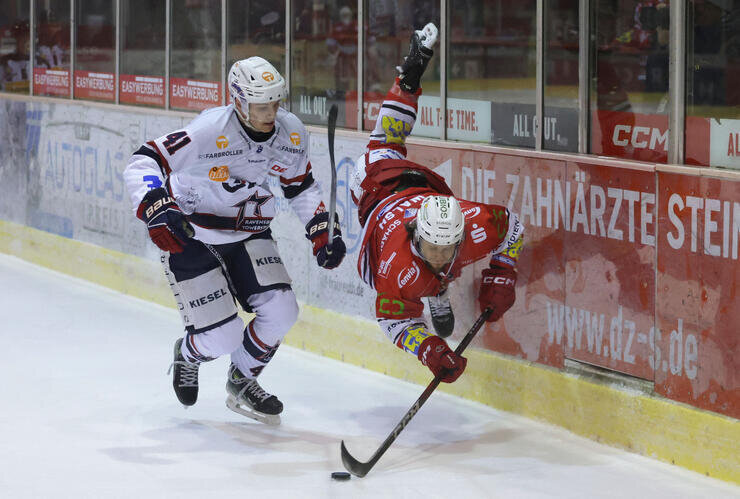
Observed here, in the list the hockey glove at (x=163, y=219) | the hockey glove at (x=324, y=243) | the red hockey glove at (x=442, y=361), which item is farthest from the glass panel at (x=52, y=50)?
the red hockey glove at (x=442, y=361)

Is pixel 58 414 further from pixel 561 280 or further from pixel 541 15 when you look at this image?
pixel 541 15

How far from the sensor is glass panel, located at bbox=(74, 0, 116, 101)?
8508 millimetres

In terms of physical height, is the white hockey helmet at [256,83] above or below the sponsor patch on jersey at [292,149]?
above

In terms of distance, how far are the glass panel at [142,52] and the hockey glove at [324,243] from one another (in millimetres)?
3187

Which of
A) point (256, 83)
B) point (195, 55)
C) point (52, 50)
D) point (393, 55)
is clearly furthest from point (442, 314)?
point (52, 50)

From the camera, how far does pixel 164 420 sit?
205 inches

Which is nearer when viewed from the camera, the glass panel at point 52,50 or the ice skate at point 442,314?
the ice skate at point 442,314

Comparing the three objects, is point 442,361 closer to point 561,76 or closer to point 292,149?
point 292,149

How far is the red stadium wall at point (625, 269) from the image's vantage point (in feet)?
14.1

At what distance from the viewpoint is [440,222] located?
14.3 ft

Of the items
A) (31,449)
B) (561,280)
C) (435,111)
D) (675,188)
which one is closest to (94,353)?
(31,449)

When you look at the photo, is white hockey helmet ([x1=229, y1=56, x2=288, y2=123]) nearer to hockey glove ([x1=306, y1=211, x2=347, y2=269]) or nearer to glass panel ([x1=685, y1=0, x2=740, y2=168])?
hockey glove ([x1=306, y1=211, x2=347, y2=269])

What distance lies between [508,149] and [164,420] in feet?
5.83

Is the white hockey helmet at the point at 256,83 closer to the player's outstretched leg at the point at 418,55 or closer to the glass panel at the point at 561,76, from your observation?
the player's outstretched leg at the point at 418,55
